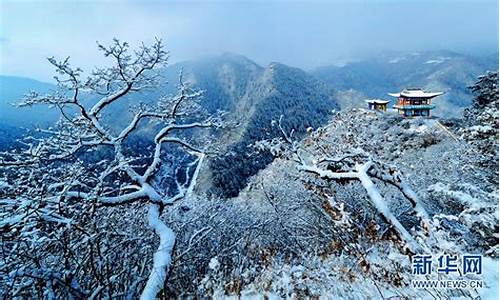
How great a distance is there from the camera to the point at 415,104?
27891 millimetres

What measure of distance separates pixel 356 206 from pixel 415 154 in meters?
13.4

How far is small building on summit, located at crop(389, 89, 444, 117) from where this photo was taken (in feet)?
89.9

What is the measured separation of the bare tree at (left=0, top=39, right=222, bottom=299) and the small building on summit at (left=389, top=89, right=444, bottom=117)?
25.3 meters

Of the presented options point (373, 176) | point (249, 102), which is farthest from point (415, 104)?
point (249, 102)

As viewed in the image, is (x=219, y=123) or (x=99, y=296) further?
(x=219, y=123)

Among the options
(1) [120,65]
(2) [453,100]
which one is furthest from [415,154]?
(2) [453,100]

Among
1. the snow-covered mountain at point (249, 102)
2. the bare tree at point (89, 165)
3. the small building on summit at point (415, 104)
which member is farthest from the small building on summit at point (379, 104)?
the bare tree at point (89, 165)

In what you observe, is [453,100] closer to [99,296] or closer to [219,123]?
[219,123]

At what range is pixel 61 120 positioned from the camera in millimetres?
5500

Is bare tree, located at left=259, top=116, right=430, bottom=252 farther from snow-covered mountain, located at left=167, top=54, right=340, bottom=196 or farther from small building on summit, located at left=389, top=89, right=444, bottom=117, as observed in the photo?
small building on summit, located at left=389, top=89, right=444, bottom=117

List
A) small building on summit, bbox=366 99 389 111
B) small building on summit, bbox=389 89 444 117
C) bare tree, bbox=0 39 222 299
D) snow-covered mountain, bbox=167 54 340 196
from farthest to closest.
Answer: snow-covered mountain, bbox=167 54 340 196, small building on summit, bbox=366 99 389 111, small building on summit, bbox=389 89 444 117, bare tree, bbox=0 39 222 299

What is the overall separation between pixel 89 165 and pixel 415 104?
27942 mm

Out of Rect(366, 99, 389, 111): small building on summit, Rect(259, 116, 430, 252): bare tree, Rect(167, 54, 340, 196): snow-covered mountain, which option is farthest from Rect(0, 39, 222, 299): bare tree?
Rect(366, 99, 389, 111): small building on summit

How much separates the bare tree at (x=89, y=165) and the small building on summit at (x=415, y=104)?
25.3 metres
